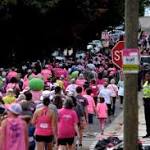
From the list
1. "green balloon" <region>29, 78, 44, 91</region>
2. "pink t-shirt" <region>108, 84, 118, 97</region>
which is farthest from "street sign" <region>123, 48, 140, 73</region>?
"pink t-shirt" <region>108, 84, 118, 97</region>

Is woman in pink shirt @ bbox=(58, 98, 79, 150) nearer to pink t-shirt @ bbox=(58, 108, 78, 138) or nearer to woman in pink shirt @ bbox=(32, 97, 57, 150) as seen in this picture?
pink t-shirt @ bbox=(58, 108, 78, 138)

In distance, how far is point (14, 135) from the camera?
1277 centimetres

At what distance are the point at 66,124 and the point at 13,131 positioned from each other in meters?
4.17

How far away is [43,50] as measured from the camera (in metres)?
47.0

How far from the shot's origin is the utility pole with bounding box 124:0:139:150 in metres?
12.4

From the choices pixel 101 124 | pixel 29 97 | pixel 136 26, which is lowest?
pixel 101 124

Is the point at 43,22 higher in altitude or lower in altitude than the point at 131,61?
higher

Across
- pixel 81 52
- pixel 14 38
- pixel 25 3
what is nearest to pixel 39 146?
pixel 25 3

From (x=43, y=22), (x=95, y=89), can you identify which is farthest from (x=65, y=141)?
(x=43, y=22)

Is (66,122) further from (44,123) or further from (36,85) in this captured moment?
(36,85)

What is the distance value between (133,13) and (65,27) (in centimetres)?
3215

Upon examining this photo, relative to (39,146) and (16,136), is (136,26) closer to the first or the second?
(16,136)

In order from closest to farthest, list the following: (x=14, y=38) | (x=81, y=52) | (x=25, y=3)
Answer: (x=25, y=3) → (x=14, y=38) → (x=81, y=52)

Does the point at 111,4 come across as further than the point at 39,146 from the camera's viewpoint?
Yes
